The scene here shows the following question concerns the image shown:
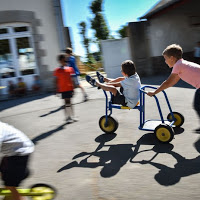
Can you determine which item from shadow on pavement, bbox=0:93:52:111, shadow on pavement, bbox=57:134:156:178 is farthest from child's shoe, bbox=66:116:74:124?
shadow on pavement, bbox=0:93:52:111

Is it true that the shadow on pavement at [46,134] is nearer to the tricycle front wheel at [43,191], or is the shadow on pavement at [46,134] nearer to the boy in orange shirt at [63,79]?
the boy in orange shirt at [63,79]

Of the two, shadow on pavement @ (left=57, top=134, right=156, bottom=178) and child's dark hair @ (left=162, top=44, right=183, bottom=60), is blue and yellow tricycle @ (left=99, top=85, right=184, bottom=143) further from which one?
child's dark hair @ (left=162, top=44, right=183, bottom=60)

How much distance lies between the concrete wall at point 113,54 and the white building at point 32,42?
300 cm

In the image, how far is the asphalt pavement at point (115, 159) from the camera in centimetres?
292

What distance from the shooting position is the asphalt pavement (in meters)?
2.92

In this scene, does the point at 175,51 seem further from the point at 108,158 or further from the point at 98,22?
the point at 98,22

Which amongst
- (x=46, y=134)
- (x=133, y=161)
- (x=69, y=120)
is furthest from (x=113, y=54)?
(x=133, y=161)

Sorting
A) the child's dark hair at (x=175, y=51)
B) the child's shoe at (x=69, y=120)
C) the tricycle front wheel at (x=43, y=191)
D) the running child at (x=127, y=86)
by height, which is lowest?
the tricycle front wheel at (x=43, y=191)

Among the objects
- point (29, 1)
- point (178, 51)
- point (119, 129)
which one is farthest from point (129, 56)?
point (178, 51)

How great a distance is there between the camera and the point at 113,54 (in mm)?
13867

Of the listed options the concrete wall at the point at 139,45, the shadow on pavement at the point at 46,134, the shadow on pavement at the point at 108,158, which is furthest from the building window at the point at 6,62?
the shadow on pavement at the point at 108,158

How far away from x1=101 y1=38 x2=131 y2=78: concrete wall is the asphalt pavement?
24.5 feet

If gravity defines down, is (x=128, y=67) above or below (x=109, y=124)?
above

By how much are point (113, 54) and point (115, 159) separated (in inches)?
415
